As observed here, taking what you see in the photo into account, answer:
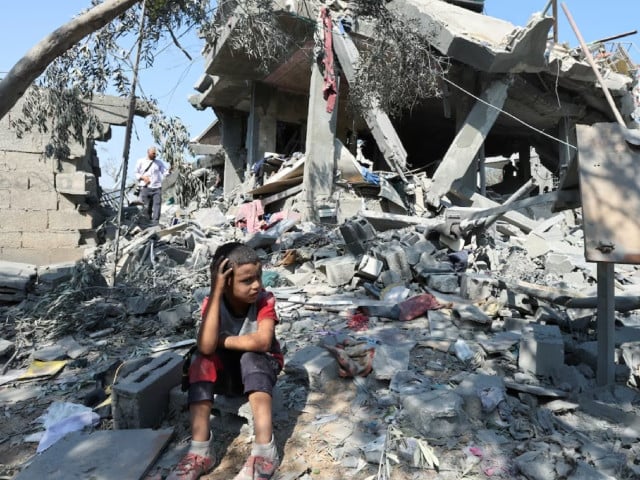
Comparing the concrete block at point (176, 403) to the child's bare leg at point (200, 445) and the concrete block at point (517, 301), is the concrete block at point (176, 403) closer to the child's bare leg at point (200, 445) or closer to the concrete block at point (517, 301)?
the child's bare leg at point (200, 445)

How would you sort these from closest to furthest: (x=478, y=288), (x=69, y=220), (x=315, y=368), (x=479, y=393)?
(x=479, y=393) < (x=315, y=368) < (x=478, y=288) < (x=69, y=220)

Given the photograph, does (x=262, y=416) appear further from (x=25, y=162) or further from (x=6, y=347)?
(x=25, y=162)

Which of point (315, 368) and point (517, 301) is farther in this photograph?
point (517, 301)

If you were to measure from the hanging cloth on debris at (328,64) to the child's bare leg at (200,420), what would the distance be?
744 centimetres

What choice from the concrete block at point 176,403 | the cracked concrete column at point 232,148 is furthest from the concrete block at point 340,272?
the cracked concrete column at point 232,148

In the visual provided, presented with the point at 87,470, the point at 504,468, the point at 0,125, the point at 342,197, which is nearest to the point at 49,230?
the point at 0,125

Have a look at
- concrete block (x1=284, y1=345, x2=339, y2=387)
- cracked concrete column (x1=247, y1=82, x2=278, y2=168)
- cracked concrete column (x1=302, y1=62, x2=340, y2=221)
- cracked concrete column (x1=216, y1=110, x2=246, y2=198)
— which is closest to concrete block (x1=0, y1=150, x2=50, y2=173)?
cracked concrete column (x1=302, y1=62, x2=340, y2=221)

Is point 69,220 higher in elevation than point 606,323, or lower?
higher

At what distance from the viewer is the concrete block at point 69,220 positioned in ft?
26.1

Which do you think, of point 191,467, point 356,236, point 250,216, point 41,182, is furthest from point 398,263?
point 41,182

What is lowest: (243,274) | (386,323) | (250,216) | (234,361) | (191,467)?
(191,467)

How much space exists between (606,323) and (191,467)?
235 cm

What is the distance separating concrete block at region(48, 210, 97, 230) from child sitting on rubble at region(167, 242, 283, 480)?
7.20 m

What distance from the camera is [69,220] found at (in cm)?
806
